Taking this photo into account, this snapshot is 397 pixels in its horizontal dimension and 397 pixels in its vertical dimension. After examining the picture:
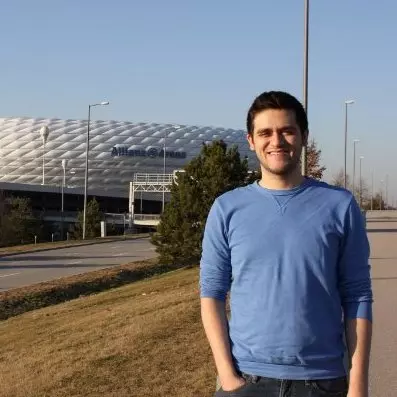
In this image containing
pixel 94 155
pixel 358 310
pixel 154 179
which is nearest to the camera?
pixel 358 310

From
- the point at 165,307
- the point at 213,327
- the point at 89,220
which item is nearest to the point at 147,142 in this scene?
the point at 89,220

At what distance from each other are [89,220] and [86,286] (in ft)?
113

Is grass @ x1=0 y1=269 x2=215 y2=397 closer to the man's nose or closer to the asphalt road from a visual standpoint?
the asphalt road

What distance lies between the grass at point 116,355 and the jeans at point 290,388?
12.4 ft

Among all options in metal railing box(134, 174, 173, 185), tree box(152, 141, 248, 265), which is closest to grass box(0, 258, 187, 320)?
tree box(152, 141, 248, 265)

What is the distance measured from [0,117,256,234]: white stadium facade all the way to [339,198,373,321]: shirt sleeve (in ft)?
286

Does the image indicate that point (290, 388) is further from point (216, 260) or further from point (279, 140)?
point (279, 140)

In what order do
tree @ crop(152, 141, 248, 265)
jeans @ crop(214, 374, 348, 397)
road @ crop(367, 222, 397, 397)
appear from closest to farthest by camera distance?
jeans @ crop(214, 374, 348, 397) → road @ crop(367, 222, 397, 397) → tree @ crop(152, 141, 248, 265)

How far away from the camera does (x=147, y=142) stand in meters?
106

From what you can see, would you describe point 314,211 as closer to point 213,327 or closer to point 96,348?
point 213,327

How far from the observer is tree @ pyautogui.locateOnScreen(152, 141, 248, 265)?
996 inches

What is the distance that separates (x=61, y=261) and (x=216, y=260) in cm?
2975

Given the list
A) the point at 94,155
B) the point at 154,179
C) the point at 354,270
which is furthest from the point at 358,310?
the point at 94,155

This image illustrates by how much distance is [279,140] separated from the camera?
2818 millimetres
